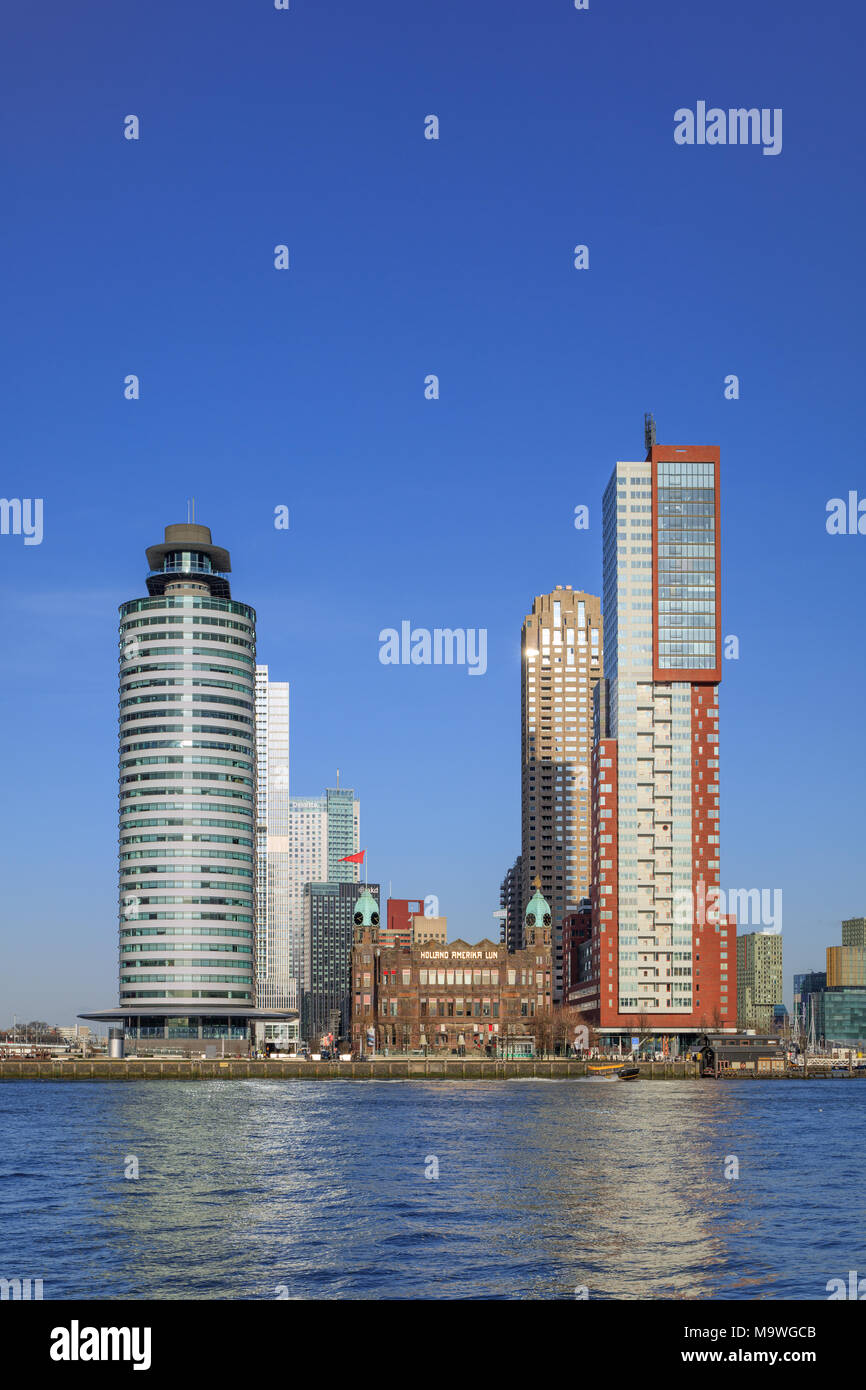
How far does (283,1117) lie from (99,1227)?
8003 cm

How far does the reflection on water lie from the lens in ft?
161

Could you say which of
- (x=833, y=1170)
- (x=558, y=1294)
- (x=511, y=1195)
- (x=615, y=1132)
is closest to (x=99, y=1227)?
(x=511, y=1195)

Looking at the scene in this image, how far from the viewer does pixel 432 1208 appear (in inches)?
2677

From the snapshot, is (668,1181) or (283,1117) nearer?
(668,1181)

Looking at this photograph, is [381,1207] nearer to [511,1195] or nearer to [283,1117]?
[511,1195]

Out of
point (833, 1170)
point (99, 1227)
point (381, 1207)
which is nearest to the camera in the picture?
point (99, 1227)

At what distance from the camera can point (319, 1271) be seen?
50.2 m

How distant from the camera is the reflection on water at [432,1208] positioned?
48.9 metres
